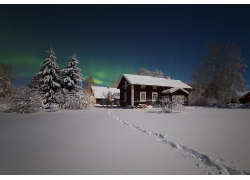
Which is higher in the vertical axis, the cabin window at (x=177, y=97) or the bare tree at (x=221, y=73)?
the bare tree at (x=221, y=73)

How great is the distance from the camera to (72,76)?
18578 mm

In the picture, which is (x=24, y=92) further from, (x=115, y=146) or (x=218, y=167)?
(x=218, y=167)

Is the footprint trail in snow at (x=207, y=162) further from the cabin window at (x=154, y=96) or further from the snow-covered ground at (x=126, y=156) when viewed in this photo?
the cabin window at (x=154, y=96)

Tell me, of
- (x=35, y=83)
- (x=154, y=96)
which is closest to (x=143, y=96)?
(x=154, y=96)

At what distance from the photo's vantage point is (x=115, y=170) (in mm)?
2551

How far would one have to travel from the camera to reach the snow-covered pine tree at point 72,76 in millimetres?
17906

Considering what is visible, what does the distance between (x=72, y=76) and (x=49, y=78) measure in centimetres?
313

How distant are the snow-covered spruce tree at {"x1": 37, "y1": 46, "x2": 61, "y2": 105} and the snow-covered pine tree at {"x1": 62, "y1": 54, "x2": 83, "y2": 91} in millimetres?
996


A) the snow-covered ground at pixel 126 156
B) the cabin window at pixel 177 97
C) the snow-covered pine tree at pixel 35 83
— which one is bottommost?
the snow-covered ground at pixel 126 156

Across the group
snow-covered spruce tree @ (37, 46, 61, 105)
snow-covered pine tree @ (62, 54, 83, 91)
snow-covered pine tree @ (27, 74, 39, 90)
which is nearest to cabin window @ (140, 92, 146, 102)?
snow-covered pine tree @ (62, 54, 83, 91)

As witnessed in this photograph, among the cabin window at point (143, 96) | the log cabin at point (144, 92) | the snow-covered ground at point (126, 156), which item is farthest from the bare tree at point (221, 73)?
the snow-covered ground at point (126, 156)

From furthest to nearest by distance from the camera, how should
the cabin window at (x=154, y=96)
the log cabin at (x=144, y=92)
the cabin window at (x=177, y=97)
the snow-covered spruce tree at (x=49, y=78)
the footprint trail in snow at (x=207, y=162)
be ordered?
1. the cabin window at (x=154, y=96)
2. the cabin window at (x=177, y=97)
3. the log cabin at (x=144, y=92)
4. the snow-covered spruce tree at (x=49, y=78)
5. the footprint trail in snow at (x=207, y=162)

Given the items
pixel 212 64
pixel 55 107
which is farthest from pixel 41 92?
pixel 212 64

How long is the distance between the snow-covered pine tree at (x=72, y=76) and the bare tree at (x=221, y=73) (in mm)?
22640
